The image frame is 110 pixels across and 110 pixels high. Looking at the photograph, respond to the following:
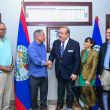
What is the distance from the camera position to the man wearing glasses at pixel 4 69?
2.54m

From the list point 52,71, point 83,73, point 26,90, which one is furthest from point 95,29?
point 26,90

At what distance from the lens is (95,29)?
3209 mm

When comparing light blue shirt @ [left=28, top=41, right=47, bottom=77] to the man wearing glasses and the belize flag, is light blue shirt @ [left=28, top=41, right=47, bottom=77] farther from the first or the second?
the man wearing glasses

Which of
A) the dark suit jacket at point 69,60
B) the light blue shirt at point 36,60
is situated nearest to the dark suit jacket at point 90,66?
the dark suit jacket at point 69,60

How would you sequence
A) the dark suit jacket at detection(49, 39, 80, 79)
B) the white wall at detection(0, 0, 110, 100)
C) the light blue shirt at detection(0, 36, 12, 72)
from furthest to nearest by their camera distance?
1. the white wall at detection(0, 0, 110, 100)
2. the dark suit jacket at detection(49, 39, 80, 79)
3. the light blue shirt at detection(0, 36, 12, 72)

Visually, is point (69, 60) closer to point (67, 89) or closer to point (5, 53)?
point (67, 89)

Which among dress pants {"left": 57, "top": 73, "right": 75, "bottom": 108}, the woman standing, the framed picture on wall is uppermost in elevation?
the framed picture on wall

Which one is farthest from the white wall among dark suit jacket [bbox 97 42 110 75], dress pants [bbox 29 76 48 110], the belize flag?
dark suit jacket [bbox 97 42 110 75]

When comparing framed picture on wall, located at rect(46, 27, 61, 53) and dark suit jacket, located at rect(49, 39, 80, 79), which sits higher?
framed picture on wall, located at rect(46, 27, 61, 53)

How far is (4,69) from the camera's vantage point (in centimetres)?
252

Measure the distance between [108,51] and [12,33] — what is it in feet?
6.69

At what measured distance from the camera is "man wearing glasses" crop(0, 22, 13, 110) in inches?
100.0

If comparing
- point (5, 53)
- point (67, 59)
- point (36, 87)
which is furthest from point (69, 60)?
point (5, 53)

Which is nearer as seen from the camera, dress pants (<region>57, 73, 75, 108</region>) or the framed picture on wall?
dress pants (<region>57, 73, 75, 108</region>)
